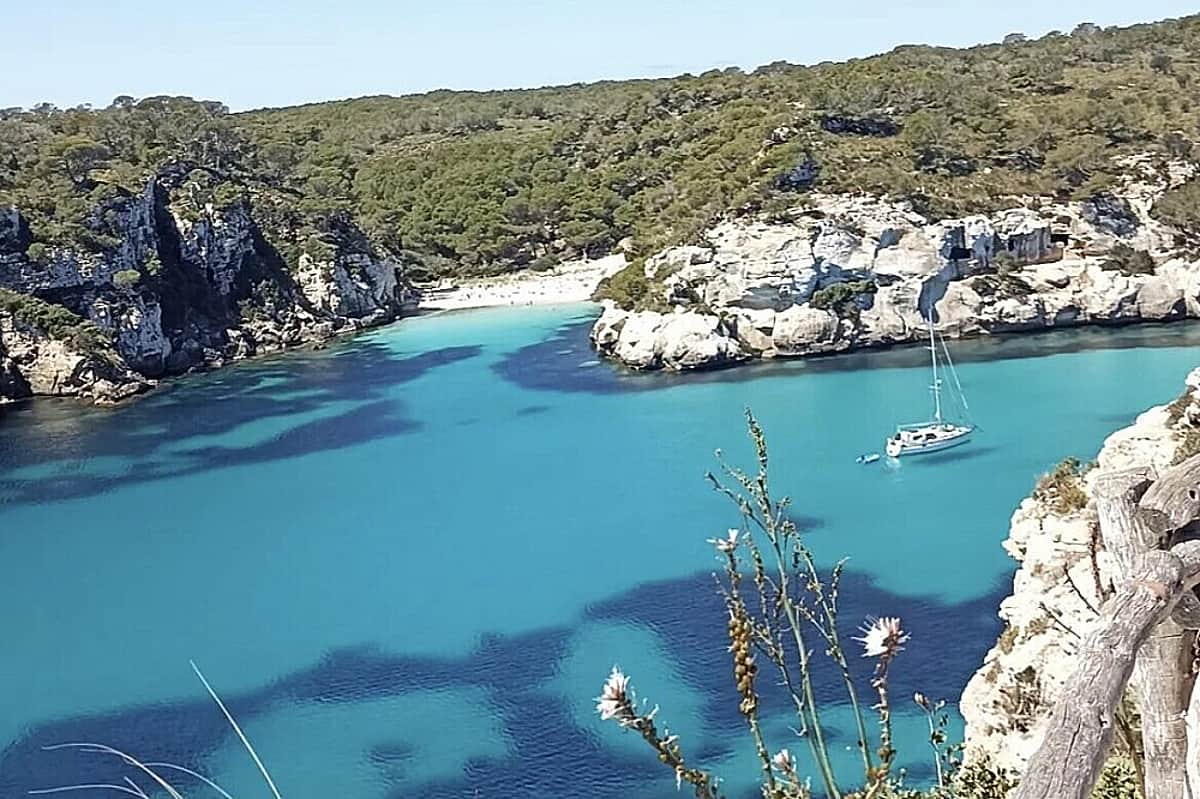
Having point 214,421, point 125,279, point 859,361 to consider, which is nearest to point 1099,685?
point 214,421

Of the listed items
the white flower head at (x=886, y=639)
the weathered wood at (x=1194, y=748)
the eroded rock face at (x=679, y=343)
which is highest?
the white flower head at (x=886, y=639)

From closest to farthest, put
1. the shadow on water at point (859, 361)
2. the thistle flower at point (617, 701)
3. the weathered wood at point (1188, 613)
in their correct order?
the thistle flower at point (617, 701)
the weathered wood at point (1188, 613)
the shadow on water at point (859, 361)

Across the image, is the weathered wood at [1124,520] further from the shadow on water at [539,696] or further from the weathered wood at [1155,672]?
the shadow on water at [539,696]

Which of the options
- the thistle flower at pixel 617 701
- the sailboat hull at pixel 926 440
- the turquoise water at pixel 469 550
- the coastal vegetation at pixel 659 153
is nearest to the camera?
the thistle flower at pixel 617 701

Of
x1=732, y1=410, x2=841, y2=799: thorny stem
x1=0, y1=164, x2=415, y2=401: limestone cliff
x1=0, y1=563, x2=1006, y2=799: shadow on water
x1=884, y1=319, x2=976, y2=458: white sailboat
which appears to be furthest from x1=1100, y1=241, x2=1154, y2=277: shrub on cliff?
x1=732, y1=410, x2=841, y2=799: thorny stem

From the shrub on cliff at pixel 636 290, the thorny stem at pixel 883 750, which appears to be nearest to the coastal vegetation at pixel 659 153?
the shrub on cliff at pixel 636 290

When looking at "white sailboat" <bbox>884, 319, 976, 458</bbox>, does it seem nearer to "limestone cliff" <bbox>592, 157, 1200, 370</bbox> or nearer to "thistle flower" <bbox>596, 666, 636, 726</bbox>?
"limestone cliff" <bbox>592, 157, 1200, 370</bbox>
